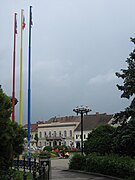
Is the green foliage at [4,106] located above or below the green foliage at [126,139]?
above

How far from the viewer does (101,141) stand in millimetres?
22453

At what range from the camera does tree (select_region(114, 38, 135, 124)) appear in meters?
19.4

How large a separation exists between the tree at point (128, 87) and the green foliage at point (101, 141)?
140 centimetres

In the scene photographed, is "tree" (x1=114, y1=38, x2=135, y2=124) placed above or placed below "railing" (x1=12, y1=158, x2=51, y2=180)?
above

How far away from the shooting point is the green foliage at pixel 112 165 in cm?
→ 1740

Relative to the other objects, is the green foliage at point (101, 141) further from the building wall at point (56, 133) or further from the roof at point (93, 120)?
the building wall at point (56, 133)

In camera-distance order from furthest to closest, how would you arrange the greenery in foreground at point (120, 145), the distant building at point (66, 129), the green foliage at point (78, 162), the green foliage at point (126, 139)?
the distant building at point (66, 129), the green foliage at point (78, 162), the green foliage at point (126, 139), the greenery in foreground at point (120, 145)

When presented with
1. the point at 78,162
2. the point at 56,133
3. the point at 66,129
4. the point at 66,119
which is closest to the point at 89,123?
the point at 66,129

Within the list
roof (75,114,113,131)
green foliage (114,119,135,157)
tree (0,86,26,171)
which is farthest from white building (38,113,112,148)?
tree (0,86,26,171)

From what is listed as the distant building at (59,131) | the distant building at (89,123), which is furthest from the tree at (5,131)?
the distant building at (59,131)

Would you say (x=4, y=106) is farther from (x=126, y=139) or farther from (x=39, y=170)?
(x=126, y=139)

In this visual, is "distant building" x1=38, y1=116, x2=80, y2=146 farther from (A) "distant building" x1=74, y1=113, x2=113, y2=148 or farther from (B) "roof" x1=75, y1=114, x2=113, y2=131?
(B) "roof" x1=75, y1=114, x2=113, y2=131

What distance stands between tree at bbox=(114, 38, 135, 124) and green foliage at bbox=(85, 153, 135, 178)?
231 cm

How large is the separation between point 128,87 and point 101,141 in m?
4.43
